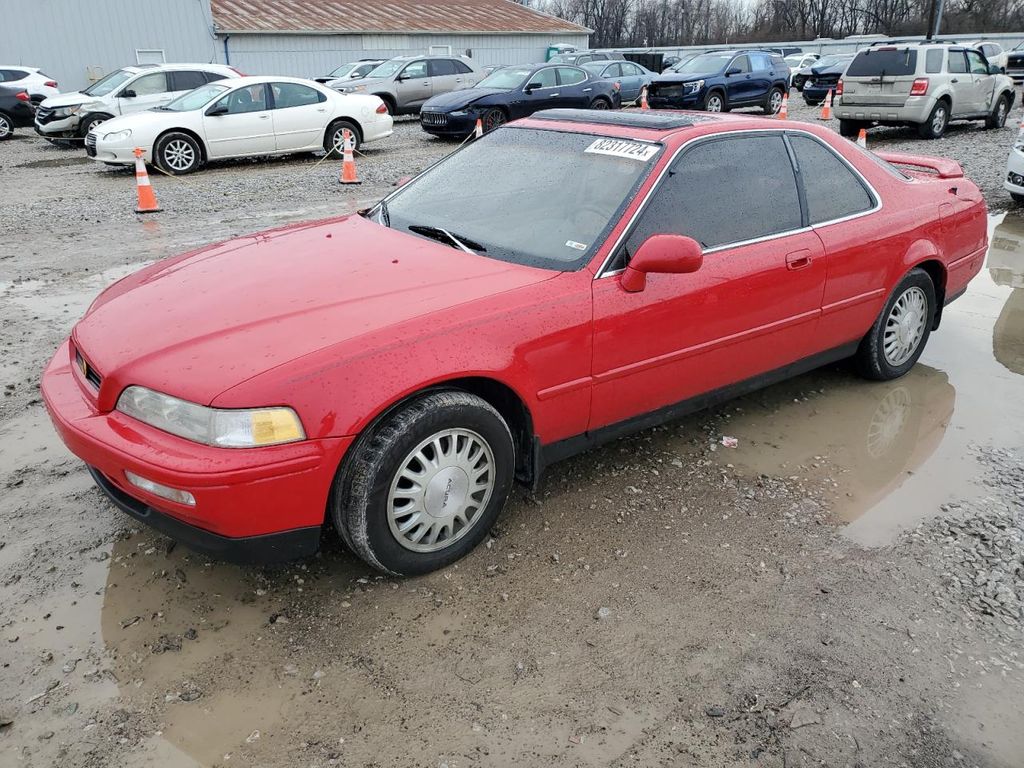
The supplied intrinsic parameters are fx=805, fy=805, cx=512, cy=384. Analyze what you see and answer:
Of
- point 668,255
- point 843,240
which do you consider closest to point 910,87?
point 843,240

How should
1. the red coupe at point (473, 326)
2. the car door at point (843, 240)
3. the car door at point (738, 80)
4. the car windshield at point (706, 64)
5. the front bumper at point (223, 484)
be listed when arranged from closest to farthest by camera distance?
the front bumper at point (223, 484) < the red coupe at point (473, 326) < the car door at point (843, 240) < the car door at point (738, 80) < the car windshield at point (706, 64)

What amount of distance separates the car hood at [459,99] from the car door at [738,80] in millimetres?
6245

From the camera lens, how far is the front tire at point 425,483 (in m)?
2.78

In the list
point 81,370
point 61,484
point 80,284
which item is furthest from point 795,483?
point 80,284

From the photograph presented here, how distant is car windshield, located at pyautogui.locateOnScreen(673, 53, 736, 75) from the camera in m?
19.8

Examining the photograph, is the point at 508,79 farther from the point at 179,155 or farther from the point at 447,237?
the point at 447,237

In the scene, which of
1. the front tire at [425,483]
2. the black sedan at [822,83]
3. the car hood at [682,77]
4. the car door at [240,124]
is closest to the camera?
the front tire at [425,483]

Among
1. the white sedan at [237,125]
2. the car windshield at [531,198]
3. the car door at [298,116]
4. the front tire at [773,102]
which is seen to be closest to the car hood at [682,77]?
the front tire at [773,102]

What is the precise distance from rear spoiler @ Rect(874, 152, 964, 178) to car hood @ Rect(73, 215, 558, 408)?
3.33 metres

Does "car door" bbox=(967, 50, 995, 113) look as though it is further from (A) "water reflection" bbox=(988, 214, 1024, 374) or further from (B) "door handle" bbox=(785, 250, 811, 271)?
(B) "door handle" bbox=(785, 250, 811, 271)

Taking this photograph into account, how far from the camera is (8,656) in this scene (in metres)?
2.67

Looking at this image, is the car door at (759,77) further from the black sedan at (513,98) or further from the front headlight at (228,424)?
the front headlight at (228,424)

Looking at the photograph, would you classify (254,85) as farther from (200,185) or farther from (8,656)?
(8,656)

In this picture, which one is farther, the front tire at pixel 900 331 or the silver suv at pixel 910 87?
the silver suv at pixel 910 87
